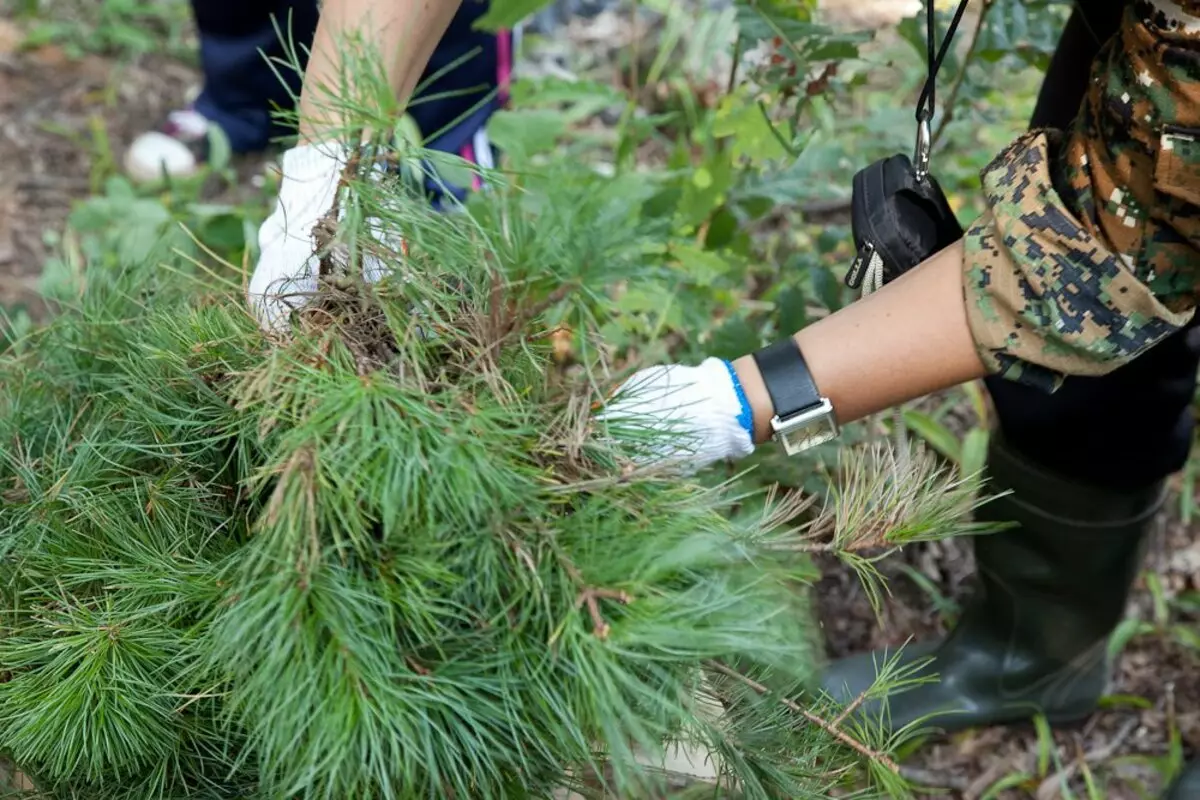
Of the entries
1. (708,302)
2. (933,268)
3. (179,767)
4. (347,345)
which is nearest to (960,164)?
(708,302)

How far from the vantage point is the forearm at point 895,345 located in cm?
105

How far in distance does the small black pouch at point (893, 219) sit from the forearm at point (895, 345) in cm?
8

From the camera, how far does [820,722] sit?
3.05ft

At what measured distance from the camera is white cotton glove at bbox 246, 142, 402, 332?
3.13ft

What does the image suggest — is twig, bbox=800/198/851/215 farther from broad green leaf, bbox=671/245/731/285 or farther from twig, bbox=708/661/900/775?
twig, bbox=708/661/900/775

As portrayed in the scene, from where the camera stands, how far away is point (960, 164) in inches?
86.3

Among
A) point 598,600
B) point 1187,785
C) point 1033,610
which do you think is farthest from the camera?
point 1033,610

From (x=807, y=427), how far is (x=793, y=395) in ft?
0.13

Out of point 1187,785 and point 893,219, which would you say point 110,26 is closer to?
point 893,219

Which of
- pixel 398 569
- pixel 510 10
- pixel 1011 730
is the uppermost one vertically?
pixel 510 10

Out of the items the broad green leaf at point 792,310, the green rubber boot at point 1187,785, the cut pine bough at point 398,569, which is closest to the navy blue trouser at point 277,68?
the broad green leaf at point 792,310

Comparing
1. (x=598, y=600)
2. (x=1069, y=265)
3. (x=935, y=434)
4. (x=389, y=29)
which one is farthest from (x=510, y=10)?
(x=935, y=434)

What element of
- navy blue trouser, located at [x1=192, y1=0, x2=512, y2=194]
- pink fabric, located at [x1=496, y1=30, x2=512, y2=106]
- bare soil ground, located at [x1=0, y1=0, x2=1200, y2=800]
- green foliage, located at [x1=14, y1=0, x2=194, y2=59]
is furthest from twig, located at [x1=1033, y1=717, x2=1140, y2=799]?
green foliage, located at [x1=14, y1=0, x2=194, y2=59]

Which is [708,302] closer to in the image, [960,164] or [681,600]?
[960,164]
